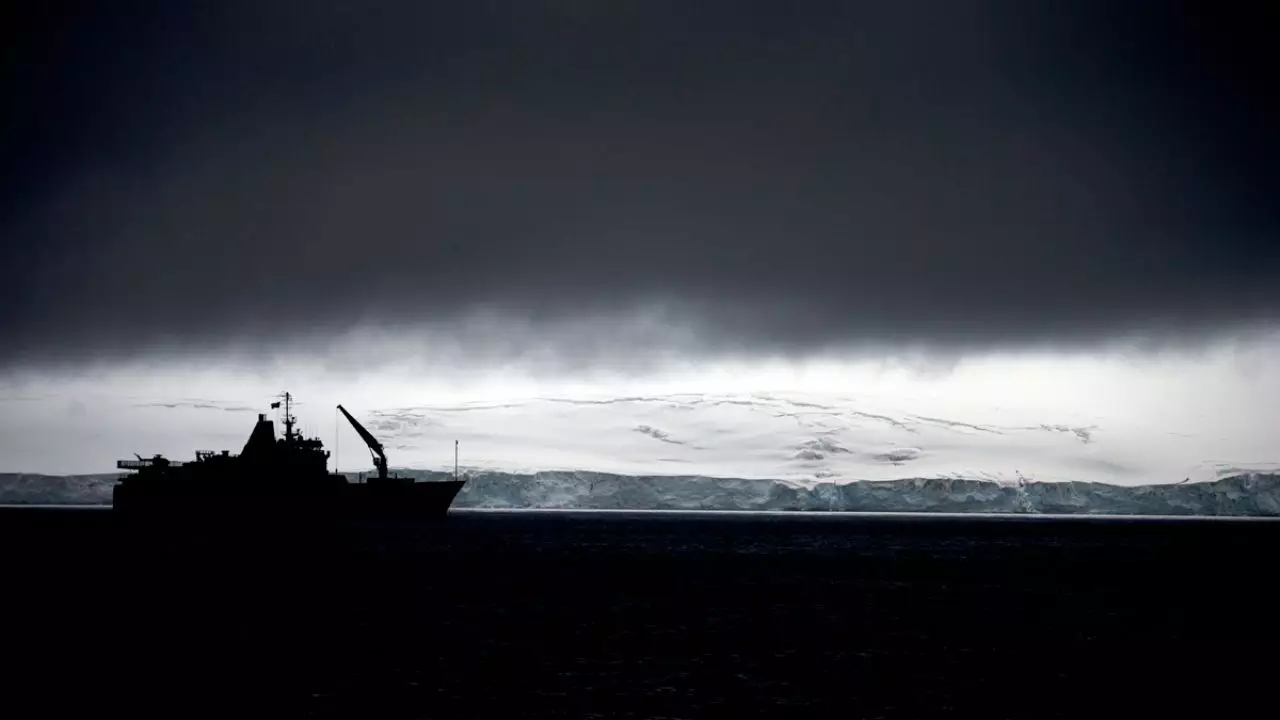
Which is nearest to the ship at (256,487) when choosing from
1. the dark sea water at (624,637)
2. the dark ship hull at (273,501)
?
the dark ship hull at (273,501)

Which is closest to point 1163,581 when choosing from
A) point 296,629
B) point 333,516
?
point 296,629

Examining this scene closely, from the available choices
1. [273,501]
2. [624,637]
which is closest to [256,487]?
[273,501]

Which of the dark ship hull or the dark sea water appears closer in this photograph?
the dark sea water

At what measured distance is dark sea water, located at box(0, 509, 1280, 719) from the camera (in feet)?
116

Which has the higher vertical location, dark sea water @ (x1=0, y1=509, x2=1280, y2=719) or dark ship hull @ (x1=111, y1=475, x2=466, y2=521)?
dark ship hull @ (x1=111, y1=475, x2=466, y2=521)

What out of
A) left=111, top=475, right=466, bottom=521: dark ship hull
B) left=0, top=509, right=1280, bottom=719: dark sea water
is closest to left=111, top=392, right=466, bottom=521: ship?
left=111, top=475, right=466, bottom=521: dark ship hull

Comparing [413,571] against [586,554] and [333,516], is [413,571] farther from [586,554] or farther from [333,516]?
[333,516]

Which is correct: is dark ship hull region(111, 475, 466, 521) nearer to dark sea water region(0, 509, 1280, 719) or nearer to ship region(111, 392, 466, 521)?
ship region(111, 392, 466, 521)

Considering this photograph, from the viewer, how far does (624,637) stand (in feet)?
160

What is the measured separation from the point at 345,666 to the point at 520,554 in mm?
64305

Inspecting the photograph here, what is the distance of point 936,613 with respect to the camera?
58844 mm

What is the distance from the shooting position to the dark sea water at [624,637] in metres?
35.2

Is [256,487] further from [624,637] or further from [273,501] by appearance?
[624,637]

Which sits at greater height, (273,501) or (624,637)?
(273,501)
